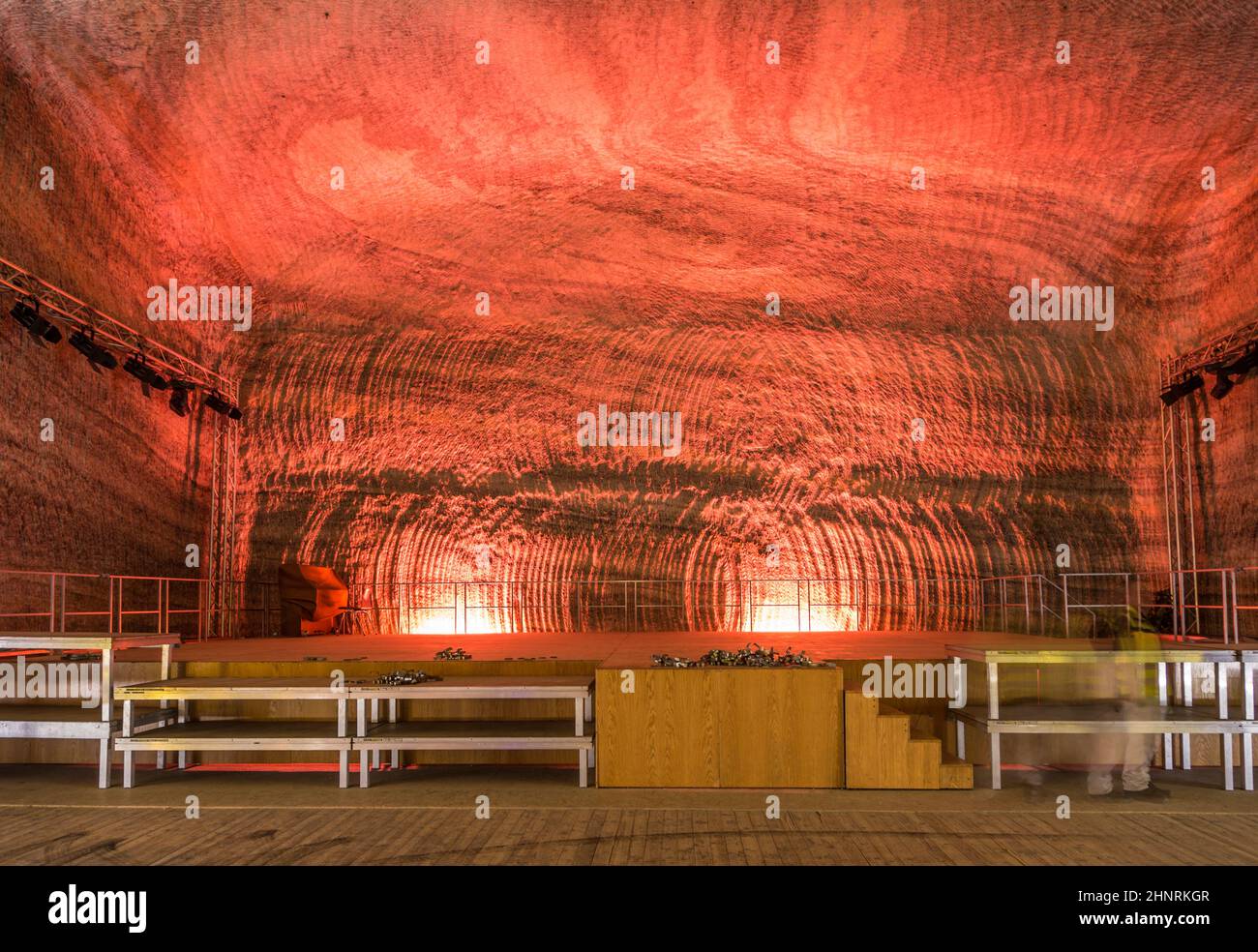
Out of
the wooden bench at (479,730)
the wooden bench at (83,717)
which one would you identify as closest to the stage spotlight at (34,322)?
the wooden bench at (83,717)

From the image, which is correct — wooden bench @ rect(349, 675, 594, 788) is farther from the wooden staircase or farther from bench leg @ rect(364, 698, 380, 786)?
the wooden staircase

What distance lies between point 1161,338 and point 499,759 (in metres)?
9.92

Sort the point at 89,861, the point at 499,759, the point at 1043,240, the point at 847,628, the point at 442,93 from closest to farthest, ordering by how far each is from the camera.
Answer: the point at 89,861
the point at 499,759
the point at 442,93
the point at 1043,240
the point at 847,628

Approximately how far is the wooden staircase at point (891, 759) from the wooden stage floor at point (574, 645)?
1.97 meters

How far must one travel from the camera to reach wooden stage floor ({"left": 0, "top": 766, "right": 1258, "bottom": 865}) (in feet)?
13.5

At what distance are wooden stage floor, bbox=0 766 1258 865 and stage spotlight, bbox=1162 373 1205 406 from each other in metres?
6.75

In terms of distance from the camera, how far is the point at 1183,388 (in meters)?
11.2

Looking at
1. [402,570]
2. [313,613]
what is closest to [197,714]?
[313,613]

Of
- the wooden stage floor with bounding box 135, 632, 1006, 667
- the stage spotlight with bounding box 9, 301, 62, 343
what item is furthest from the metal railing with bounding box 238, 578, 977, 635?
the stage spotlight with bounding box 9, 301, 62, 343

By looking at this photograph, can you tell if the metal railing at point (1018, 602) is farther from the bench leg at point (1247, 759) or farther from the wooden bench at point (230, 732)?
the wooden bench at point (230, 732)

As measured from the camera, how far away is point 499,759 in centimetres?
628

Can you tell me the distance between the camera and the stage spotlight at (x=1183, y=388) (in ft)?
36.6
